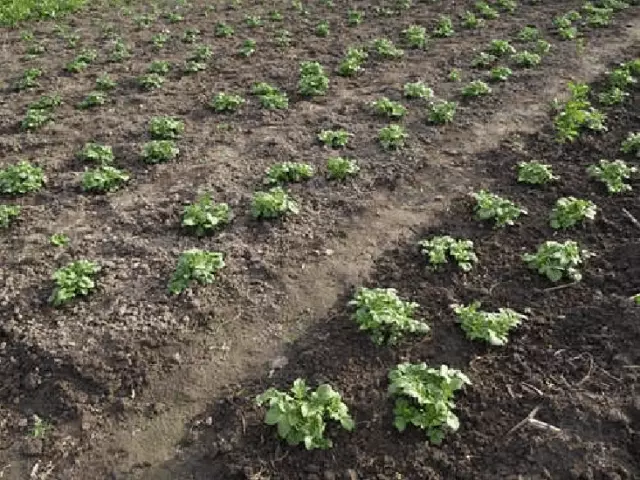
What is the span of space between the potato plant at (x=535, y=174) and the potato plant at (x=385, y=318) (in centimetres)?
284

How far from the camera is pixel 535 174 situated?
287 inches

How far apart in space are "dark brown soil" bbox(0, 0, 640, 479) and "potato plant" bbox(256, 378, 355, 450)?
140mm

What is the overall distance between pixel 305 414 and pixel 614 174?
16.1ft

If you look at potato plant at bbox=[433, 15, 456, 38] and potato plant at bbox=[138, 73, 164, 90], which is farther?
potato plant at bbox=[433, 15, 456, 38]

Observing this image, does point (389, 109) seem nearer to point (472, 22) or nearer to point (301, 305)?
point (301, 305)

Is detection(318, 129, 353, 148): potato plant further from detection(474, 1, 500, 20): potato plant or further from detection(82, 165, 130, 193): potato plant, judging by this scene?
detection(474, 1, 500, 20): potato plant

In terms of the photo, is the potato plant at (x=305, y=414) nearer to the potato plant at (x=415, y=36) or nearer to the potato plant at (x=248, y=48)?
the potato plant at (x=248, y=48)

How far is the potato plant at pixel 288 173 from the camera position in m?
7.43

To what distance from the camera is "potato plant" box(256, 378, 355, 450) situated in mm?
4309

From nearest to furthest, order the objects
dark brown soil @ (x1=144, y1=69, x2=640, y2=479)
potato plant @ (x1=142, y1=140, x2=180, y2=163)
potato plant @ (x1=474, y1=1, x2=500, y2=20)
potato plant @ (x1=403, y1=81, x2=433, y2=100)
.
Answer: dark brown soil @ (x1=144, y1=69, x2=640, y2=479)
potato plant @ (x1=142, y1=140, x2=180, y2=163)
potato plant @ (x1=403, y1=81, x2=433, y2=100)
potato plant @ (x1=474, y1=1, x2=500, y2=20)

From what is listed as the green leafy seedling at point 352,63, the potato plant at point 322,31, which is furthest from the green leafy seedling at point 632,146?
the potato plant at point 322,31

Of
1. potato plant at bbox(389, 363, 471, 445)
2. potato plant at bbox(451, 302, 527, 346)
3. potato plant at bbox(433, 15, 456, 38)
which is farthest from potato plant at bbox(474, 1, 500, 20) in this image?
potato plant at bbox(389, 363, 471, 445)

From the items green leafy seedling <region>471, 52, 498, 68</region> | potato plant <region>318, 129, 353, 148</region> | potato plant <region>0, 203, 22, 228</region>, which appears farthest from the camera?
green leafy seedling <region>471, 52, 498, 68</region>

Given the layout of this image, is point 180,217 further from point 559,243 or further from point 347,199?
point 559,243
